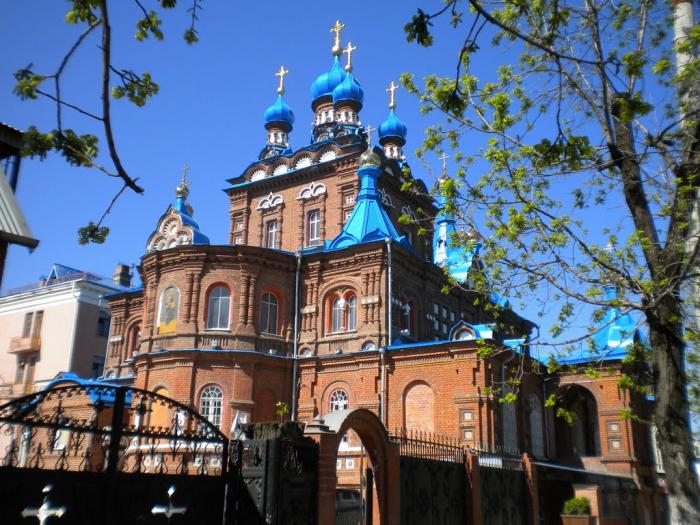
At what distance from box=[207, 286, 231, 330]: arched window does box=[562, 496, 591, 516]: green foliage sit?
11.5 meters

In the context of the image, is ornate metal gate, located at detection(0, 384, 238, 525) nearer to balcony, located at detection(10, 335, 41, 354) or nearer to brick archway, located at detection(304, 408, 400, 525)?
brick archway, located at detection(304, 408, 400, 525)

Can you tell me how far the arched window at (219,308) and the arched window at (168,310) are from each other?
1102mm

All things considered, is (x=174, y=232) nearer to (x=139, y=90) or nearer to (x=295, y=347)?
(x=295, y=347)

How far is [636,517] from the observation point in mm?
21641

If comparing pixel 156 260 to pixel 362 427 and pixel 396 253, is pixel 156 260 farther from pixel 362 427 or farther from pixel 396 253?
pixel 362 427

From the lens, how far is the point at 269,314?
2331 cm

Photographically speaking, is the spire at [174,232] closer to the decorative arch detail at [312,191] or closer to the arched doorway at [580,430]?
the decorative arch detail at [312,191]

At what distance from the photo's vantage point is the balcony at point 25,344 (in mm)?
33781

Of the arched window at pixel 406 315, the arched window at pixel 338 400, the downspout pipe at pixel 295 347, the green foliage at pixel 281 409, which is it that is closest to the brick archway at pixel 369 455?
the green foliage at pixel 281 409

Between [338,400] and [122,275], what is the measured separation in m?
21.1

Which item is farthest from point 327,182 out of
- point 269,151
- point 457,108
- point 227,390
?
point 457,108

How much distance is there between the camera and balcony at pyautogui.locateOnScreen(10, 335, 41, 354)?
33781 millimetres

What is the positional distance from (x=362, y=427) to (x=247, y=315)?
12.0m

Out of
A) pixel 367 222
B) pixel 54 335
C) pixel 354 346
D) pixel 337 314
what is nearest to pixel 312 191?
pixel 367 222
